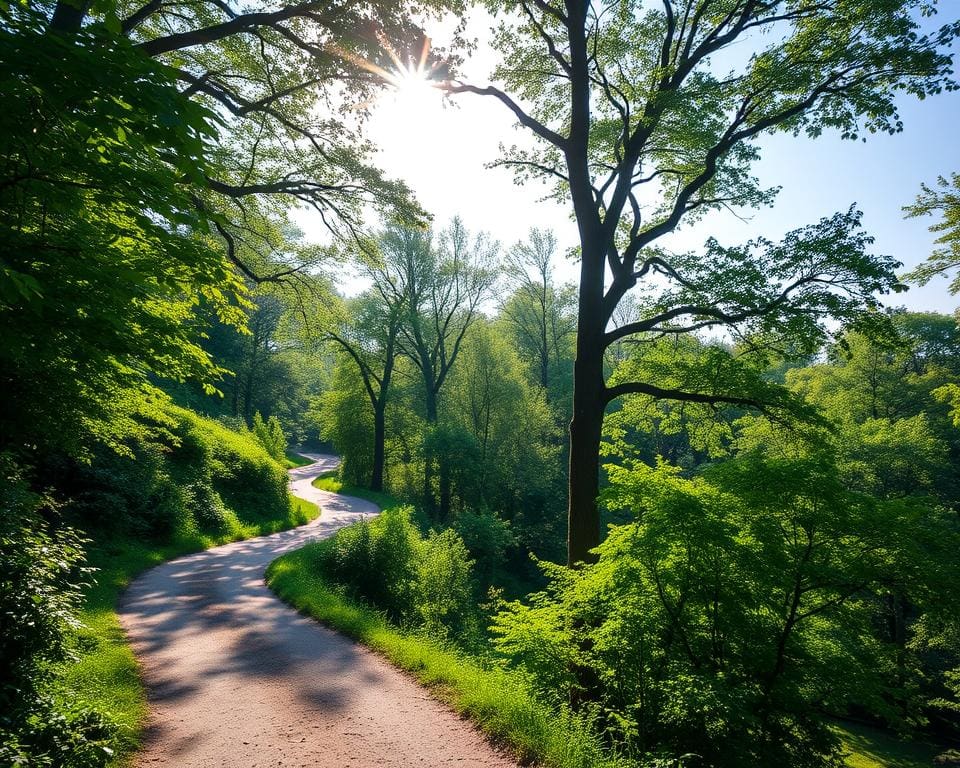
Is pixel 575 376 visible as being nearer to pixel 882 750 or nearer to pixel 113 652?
pixel 113 652

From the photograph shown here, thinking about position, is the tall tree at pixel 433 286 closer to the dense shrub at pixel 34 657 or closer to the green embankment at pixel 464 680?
the green embankment at pixel 464 680

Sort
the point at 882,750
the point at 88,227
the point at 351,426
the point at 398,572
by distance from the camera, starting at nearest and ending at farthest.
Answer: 1. the point at 88,227
2. the point at 398,572
3. the point at 882,750
4. the point at 351,426

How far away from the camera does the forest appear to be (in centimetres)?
388

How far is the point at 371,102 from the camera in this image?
9078 mm

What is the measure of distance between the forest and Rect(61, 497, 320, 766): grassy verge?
0.23 ft

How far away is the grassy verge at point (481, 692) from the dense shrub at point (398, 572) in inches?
90.6

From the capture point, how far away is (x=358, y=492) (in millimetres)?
27875

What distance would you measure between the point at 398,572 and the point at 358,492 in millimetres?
16804

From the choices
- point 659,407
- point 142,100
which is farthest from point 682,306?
point 142,100

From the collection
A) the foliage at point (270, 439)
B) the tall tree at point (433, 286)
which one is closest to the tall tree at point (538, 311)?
the tall tree at point (433, 286)

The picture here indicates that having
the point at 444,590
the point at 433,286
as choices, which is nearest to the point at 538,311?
the point at 433,286

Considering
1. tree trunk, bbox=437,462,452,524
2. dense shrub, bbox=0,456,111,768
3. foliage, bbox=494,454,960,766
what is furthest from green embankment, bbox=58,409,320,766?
tree trunk, bbox=437,462,452,524

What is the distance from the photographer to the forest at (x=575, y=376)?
3885 millimetres

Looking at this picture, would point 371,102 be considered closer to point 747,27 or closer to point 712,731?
point 747,27
